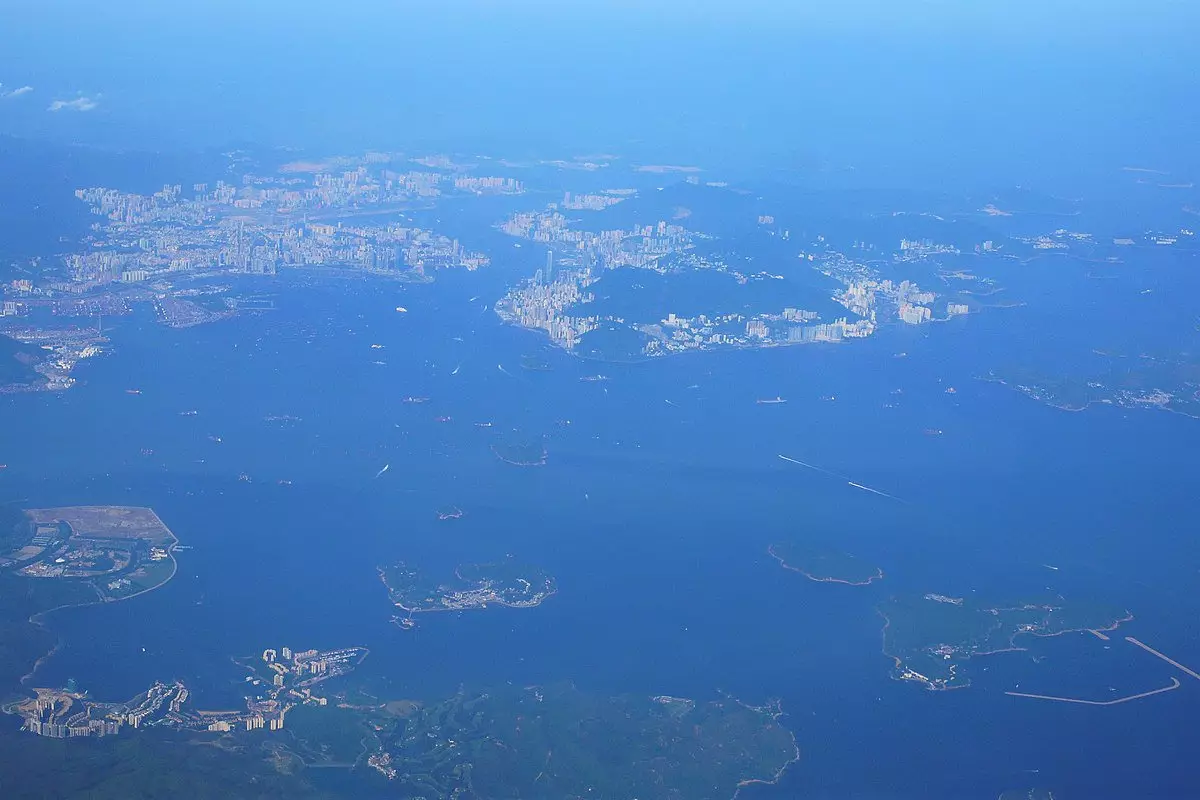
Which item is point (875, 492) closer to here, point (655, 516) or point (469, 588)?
point (655, 516)

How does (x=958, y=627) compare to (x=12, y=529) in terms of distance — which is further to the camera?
(x=12, y=529)

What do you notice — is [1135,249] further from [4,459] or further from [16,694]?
[16,694]

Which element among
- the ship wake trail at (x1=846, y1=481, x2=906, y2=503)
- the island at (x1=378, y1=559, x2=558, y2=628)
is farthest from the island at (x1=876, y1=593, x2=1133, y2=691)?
the island at (x1=378, y1=559, x2=558, y2=628)

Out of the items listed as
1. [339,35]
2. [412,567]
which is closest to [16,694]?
[412,567]

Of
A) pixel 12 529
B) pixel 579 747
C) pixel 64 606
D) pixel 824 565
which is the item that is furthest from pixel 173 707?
pixel 824 565

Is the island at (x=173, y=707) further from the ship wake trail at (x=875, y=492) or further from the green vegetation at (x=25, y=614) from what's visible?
the ship wake trail at (x=875, y=492)

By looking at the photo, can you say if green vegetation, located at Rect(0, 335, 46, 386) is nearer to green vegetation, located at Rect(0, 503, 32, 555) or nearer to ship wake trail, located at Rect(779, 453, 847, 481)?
green vegetation, located at Rect(0, 503, 32, 555)

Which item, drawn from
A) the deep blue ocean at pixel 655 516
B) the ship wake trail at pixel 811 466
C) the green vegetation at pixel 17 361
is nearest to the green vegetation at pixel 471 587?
the deep blue ocean at pixel 655 516
